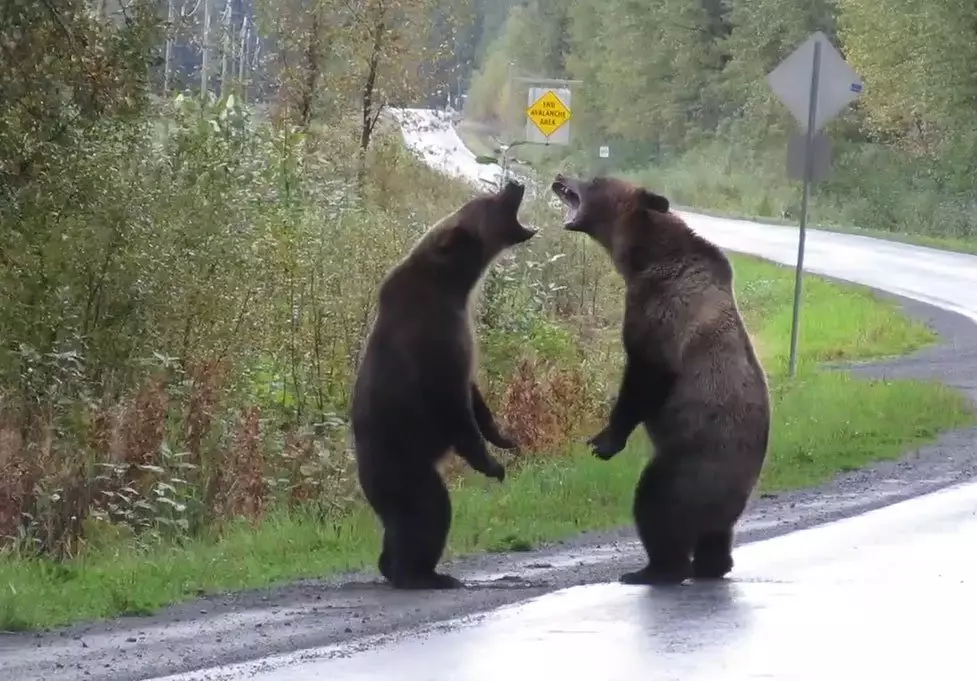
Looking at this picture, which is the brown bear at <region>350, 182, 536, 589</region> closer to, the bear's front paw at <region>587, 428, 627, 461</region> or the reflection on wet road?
the bear's front paw at <region>587, 428, 627, 461</region>

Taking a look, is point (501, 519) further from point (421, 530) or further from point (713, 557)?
point (713, 557)

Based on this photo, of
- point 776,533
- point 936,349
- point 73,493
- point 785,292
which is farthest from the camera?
point 785,292

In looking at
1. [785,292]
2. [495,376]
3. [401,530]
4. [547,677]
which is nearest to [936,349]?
[785,292]

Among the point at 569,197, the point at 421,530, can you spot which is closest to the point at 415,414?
the point at 421,530

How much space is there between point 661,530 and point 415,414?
1.28 meters

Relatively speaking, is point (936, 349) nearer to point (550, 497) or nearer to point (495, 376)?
point (495, 376)

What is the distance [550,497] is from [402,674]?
17.5ft

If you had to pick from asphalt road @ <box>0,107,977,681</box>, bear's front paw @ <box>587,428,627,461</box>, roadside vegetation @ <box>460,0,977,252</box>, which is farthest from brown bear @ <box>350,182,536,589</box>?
roadside vegetation @ <box>460,0,977,252</box>

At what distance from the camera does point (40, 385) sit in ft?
39.4

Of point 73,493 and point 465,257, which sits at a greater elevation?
point 465,257

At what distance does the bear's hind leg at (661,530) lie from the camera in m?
7.81

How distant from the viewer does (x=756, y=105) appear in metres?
66.1

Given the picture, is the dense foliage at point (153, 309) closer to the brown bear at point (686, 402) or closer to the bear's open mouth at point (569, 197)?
the bear's open mouth at point (569, 197)

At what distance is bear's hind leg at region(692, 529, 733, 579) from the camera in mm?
8102
